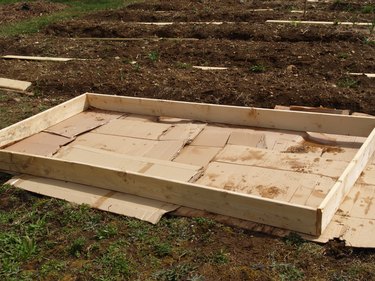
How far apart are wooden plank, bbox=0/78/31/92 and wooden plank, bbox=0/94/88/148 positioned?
168cm

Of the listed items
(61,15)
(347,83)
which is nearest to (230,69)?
(347,83)

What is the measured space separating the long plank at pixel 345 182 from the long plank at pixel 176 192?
14 centimetres

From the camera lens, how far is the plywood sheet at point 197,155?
17.1ft

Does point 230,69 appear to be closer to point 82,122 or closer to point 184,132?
point 184,132

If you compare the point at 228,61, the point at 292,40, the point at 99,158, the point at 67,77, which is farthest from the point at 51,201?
the point at 292,40

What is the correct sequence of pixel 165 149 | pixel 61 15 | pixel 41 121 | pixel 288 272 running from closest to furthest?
pixel 288 272 → pixel 165 149 → pixel 41 121 → pixel 61 15

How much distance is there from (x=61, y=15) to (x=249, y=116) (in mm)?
10336

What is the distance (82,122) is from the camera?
21.2ft

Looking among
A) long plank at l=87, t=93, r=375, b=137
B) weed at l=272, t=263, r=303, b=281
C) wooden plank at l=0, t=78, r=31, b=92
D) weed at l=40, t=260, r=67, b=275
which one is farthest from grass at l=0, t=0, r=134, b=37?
weed at l=272, t=263, r=303, b=281

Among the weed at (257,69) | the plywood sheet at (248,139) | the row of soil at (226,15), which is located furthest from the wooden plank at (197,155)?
the row of soil at (226,15)

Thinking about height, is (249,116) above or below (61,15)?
above

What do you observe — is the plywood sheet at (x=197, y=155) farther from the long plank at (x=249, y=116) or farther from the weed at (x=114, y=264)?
the weed at (x=114, y=264)

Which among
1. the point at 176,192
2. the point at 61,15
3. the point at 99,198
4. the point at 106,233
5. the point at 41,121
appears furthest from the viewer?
the point at 61,15

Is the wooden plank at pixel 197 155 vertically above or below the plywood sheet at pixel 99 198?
below
